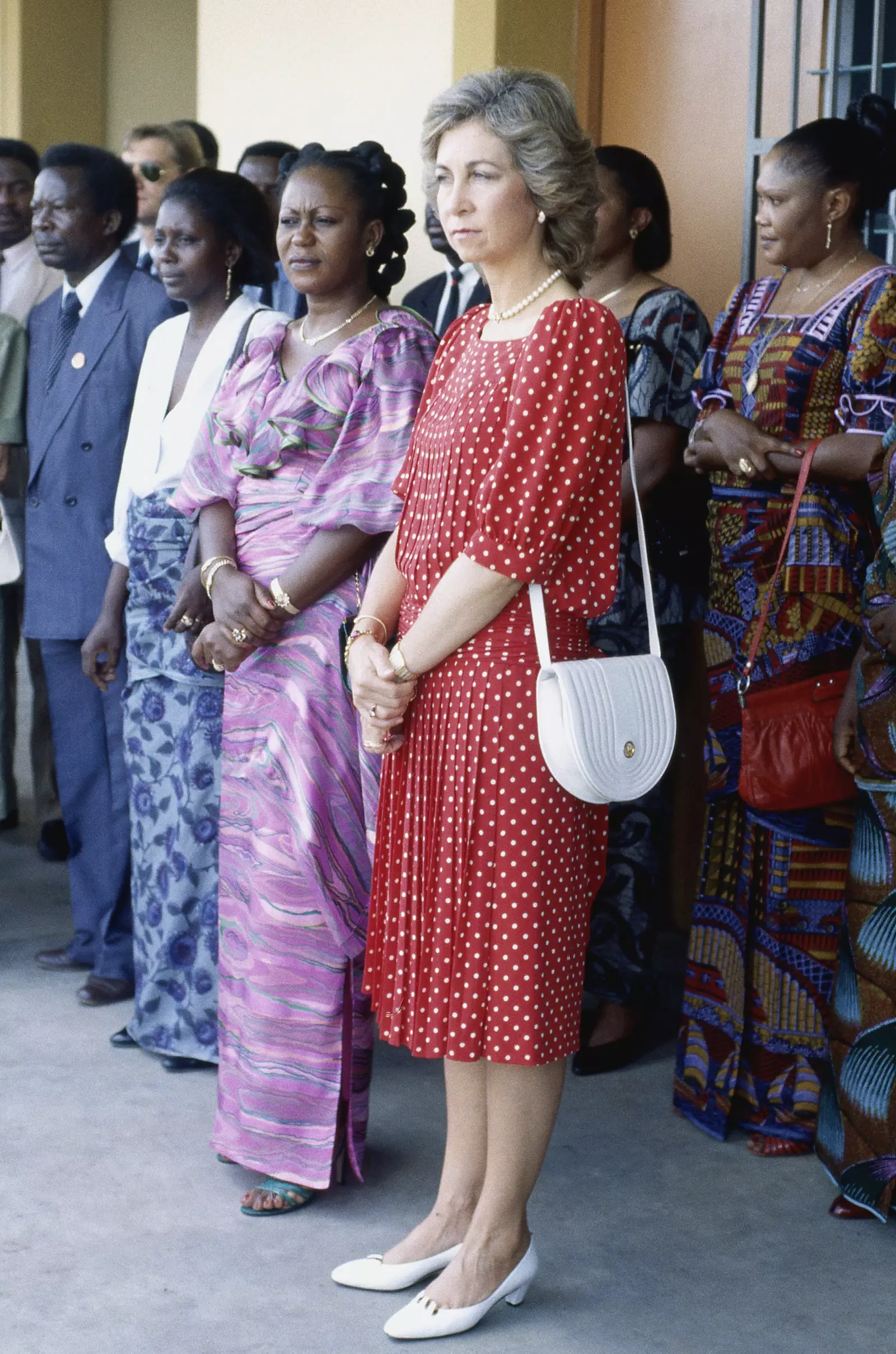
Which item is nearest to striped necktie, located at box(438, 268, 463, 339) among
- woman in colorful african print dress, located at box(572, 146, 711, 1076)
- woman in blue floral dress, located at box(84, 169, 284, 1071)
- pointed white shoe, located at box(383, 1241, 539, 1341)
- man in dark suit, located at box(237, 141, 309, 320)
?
man in dark suit, located at box(237, 141, 309, 320)

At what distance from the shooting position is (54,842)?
5.94 m

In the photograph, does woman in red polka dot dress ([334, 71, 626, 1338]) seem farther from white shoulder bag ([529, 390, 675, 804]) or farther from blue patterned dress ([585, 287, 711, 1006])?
blue patterned dress ([585, 287, 711, 1006])

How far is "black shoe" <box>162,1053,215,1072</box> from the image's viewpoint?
4051 millimetres

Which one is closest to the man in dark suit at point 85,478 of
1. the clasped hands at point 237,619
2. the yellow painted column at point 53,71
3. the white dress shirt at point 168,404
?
the white dress shirt at point 168,404

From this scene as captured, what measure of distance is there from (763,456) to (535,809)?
1.17 meters

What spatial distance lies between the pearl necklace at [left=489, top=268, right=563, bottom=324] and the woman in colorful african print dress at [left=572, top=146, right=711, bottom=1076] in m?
1.16

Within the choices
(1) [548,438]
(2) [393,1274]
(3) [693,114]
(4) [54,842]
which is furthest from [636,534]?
(4) [54,842]

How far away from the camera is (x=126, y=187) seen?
4691 millimetres

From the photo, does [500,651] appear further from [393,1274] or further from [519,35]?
[519,35]

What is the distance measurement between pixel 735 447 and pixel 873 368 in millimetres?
321

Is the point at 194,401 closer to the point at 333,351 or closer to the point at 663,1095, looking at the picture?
the point at 333,351

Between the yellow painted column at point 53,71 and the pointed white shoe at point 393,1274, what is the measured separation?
26.9ft

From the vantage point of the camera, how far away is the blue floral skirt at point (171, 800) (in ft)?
13.1

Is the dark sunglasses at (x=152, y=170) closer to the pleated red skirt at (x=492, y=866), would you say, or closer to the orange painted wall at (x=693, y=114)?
the orange painted wall at (x=693, y=114)
